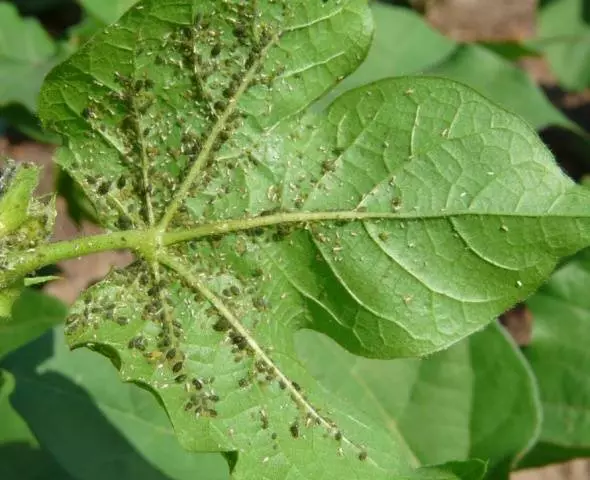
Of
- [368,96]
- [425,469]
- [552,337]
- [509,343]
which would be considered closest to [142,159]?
[368,96]

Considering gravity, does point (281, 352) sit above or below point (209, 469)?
above

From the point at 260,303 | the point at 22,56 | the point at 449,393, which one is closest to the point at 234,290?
the point at 260,303

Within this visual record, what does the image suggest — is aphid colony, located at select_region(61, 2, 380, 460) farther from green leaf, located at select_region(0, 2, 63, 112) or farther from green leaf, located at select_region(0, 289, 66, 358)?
green leaf, located at select_region(0, 2, 63, 112)

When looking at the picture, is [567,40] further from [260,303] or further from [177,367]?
[177,367]

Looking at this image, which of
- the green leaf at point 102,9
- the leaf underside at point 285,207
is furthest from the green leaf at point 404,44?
the leaf underside at point 285,207

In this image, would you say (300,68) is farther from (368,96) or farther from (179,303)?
(179,303)

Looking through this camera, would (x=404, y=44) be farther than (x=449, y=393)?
Yes
